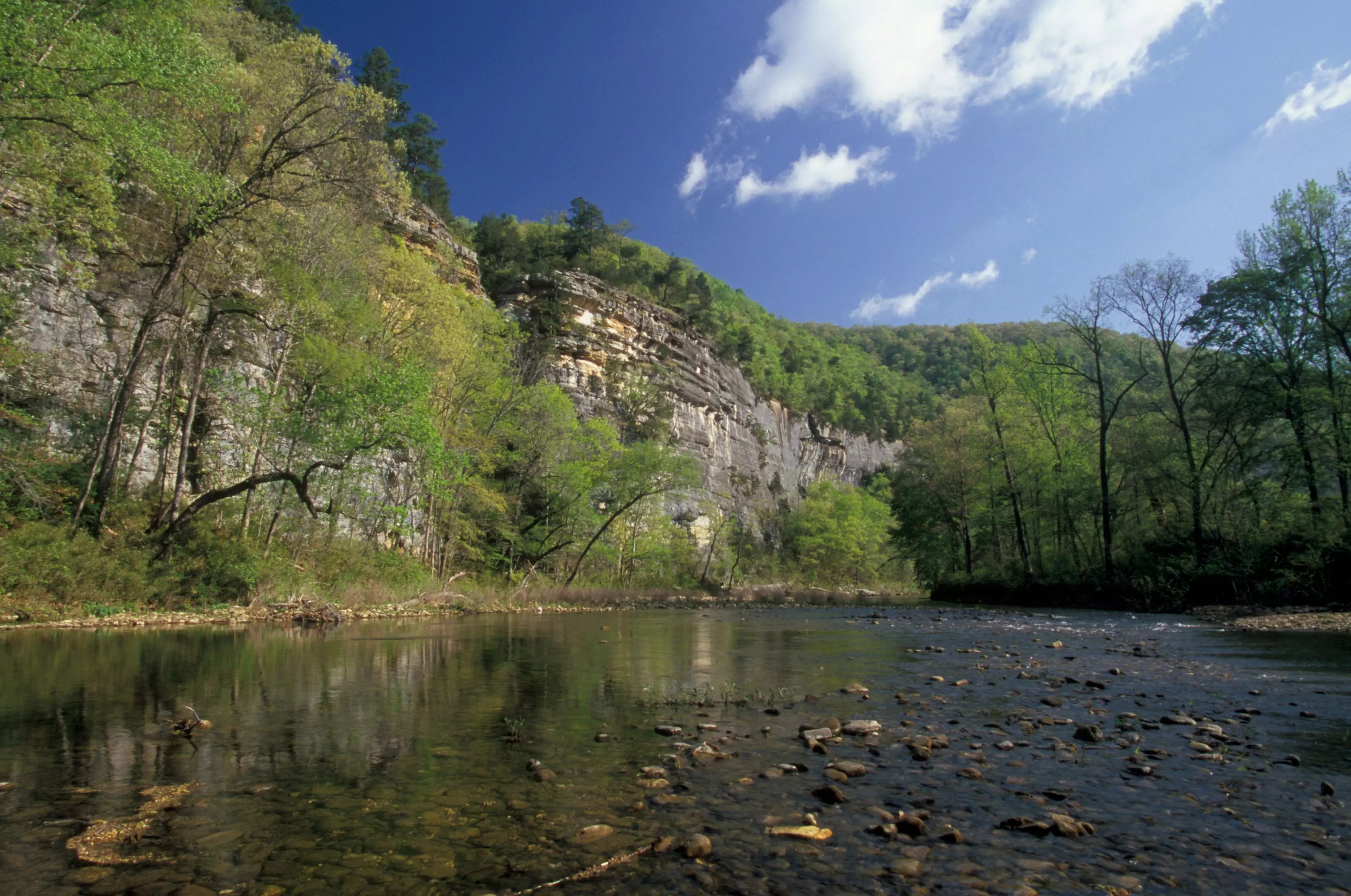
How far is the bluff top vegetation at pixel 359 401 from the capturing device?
13570 millimetres

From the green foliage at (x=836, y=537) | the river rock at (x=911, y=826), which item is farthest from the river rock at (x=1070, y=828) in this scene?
the green foliage at (x=836, y=537)

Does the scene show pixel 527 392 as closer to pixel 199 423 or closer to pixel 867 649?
pixel 199 423

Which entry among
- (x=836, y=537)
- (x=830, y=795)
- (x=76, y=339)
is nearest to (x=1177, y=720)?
(x=830, y=795)

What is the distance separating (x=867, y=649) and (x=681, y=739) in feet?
26.7

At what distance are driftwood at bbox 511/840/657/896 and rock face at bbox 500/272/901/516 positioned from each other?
44.6 metres

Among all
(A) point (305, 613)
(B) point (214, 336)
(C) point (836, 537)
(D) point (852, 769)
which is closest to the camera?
(D) point (852, 769)

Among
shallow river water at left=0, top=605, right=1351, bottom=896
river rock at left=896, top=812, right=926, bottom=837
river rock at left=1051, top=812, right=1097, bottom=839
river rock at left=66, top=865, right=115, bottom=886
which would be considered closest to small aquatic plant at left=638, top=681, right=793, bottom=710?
shallow river water at left=0, top=605, right=1351, bottom=896

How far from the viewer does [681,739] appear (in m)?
5.33

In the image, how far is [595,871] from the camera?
2895 millimetres

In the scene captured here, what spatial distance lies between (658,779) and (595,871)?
4.65ft

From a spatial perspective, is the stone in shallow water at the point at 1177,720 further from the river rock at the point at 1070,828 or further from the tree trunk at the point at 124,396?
the tree trunk at the point at 124,396

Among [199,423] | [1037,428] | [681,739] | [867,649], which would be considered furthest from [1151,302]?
[199,423]

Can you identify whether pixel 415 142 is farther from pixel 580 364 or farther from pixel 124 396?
pixel 124 396

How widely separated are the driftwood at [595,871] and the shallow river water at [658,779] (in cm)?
4
